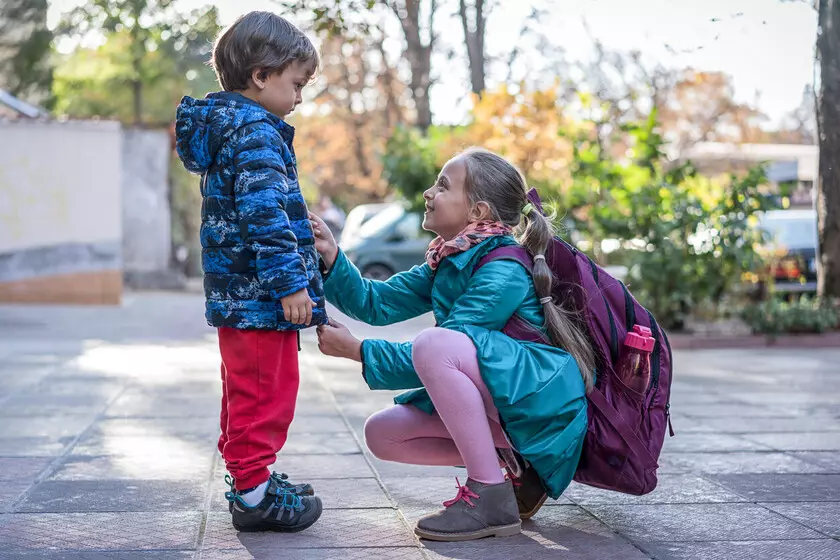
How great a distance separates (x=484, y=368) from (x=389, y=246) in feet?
47.6

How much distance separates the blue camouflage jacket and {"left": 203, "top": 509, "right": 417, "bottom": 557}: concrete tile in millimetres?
643

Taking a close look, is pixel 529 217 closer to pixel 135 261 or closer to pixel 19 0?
pixel 135 261

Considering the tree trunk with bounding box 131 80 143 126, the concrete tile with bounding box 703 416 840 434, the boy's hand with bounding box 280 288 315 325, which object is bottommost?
the concrete tile with bounding box 703 416 840 434

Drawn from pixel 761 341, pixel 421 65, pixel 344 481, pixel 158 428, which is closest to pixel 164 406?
pixel 158 428

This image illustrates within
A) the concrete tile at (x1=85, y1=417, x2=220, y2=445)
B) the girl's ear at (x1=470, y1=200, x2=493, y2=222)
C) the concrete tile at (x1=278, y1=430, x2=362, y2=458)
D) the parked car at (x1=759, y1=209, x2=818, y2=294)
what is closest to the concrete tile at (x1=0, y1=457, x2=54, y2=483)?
the concrete tile at (x1=85, y1=417, x2=220, y2=445)

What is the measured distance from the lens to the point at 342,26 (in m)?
7.23

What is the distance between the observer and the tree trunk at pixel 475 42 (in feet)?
72.2

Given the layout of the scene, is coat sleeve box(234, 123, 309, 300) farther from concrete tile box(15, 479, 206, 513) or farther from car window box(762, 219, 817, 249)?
car window box(762, 219, 817, 249)

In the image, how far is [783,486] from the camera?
14.4 feet

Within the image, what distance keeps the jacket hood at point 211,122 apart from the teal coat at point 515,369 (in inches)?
29.4

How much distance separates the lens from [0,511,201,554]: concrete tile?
336cm

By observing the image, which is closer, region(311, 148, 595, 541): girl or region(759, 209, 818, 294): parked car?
region(311, 148, 595, 541): girl

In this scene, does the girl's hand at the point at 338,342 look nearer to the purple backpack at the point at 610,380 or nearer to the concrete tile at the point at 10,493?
the purple backpack at the point at 610,380

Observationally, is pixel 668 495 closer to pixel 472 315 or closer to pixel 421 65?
pixel 472 315
